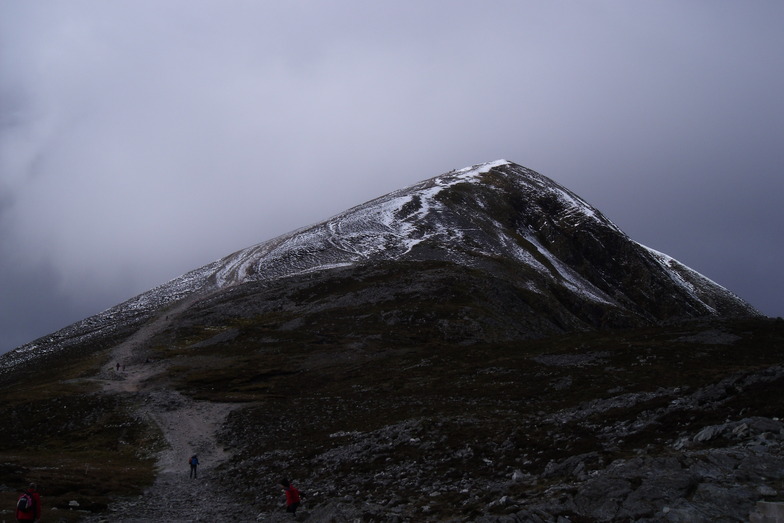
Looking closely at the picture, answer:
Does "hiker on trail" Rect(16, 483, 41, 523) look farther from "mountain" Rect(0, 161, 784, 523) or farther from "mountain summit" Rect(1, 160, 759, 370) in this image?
"mountain summit" Rect(1, 160, 759, 370)

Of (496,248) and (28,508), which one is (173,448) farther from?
(496,248)

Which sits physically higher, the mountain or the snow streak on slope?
the snow streak on slope

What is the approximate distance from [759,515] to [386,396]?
3938cm

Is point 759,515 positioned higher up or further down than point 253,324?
further down

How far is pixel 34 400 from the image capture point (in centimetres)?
Answer: 6869

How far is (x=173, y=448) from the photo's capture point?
165ft

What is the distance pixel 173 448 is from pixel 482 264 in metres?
82.0

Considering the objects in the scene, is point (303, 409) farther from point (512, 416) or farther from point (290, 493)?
point (290, 493)

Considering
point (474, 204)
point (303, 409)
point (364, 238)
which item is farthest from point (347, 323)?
point (474, 204)

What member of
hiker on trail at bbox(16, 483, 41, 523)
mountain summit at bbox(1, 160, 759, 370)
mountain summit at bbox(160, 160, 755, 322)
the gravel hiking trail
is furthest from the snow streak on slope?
hiker on trail at bbox(16, 483, 41, 523)

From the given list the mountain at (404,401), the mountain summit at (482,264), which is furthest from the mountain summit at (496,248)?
the mountain at (404,401)

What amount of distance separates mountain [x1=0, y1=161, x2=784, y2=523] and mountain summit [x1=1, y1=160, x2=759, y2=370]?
3.67 ft

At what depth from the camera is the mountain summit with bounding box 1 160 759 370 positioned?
334 ft

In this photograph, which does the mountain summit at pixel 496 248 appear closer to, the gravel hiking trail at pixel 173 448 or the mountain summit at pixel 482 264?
the mountain summit at pixel 482 264
